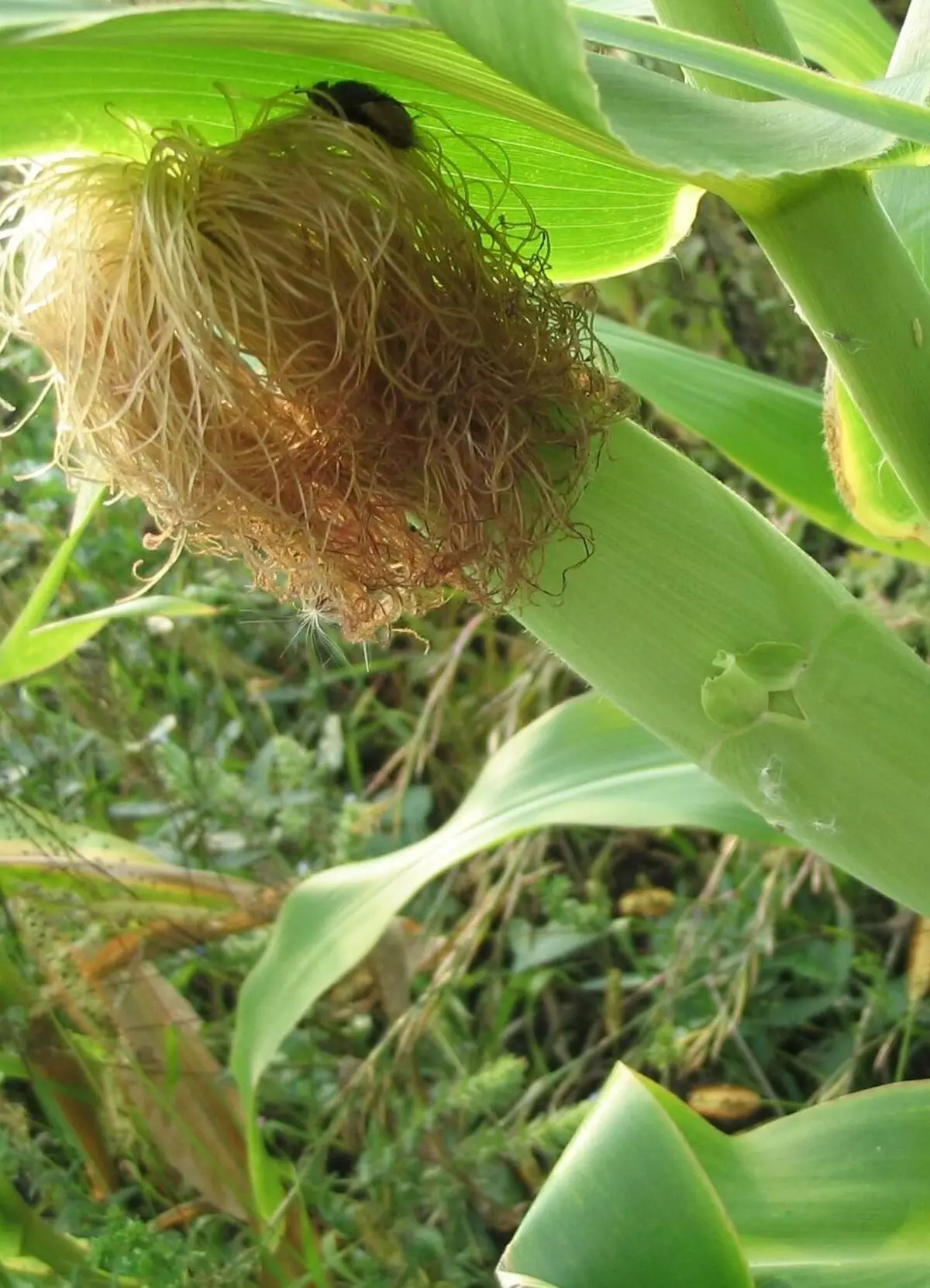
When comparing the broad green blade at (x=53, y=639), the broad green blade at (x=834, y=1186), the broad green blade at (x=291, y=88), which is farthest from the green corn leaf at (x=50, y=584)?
the broad green blade at (x=834, y=1186)

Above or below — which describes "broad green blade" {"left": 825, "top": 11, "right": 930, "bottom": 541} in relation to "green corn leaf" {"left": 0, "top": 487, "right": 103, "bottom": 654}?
above

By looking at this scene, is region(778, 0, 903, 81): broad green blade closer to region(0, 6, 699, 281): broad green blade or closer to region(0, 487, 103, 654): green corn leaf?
region(0, 6, 699, 281): broad green blade

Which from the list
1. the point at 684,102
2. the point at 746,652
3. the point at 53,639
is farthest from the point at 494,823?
the point at 684,102

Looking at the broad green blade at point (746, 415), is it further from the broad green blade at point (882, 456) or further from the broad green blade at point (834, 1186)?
the broad green blade at point (834, 1186)

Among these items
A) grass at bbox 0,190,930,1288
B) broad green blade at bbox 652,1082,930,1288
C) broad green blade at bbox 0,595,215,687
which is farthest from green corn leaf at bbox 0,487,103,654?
broad green blade at bbox 652,1082,930,1288

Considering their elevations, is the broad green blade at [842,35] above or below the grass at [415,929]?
above

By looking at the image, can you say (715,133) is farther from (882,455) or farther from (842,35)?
(842,35)

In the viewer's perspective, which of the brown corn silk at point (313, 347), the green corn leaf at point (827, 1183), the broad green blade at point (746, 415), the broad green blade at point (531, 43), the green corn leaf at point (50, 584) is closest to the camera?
the broad green blade at point (531, 43)
